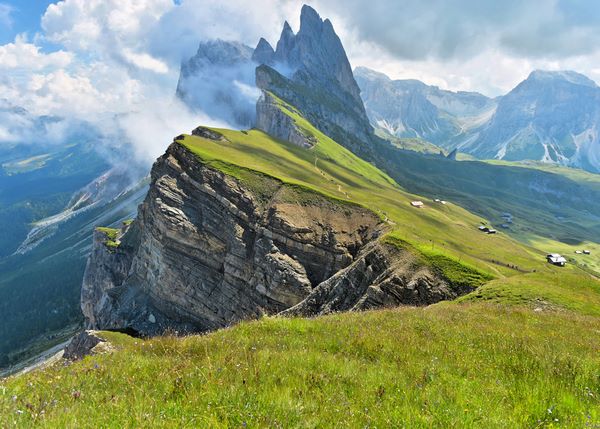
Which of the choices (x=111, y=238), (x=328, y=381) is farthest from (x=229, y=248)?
(x=111, y=238)

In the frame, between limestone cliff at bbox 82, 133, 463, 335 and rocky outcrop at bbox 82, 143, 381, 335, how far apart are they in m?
0.20

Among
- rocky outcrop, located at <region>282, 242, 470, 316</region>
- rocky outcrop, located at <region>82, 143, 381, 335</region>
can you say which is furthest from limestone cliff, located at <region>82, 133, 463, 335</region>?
rocky outcrop, located at <region>282, 242, 470, 316</region>

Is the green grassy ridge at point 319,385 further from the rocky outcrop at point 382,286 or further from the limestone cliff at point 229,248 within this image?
the limestone cliff at point 229,248

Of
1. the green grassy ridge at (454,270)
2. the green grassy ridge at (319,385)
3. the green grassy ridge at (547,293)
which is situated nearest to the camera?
the green grassy ridge at (319,385)

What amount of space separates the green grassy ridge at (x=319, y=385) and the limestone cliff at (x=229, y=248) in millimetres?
43335

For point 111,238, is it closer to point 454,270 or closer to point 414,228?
point 414,228

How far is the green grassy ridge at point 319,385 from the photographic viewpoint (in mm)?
4949

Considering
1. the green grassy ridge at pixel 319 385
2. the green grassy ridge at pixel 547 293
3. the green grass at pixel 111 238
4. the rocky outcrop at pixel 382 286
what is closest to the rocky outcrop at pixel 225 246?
the rocky outcrop at pixel 382 286

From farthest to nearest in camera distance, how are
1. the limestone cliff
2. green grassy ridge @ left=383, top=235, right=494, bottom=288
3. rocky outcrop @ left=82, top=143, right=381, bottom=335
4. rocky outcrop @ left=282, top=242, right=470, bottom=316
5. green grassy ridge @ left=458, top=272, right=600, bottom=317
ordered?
rocky outcrop @ left=82, top=143, right=381, bottom=335 → the limestone cliff → rocky outcrop @ left=282, top=242, right=470, bottom=316 → green grassy ridge @ left=383, top=235, right=494, bottom=288 → green grassy ridge @ left=458, top=272, right=600, bottom=317

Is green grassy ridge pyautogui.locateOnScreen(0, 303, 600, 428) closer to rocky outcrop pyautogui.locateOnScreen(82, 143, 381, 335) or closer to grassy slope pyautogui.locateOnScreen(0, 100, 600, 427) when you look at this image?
grassy slope pyautogui.locateOnScreen(0, 100, 600, 427)

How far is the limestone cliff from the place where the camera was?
220ft

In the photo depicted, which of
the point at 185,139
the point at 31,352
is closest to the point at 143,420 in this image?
the point at 185,139

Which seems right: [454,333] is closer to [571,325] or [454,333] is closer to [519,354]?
[519,354]

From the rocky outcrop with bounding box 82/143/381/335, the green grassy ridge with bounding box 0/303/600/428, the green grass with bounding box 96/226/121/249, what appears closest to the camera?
the green grassy ridge with bounding box 0/303/600/428
